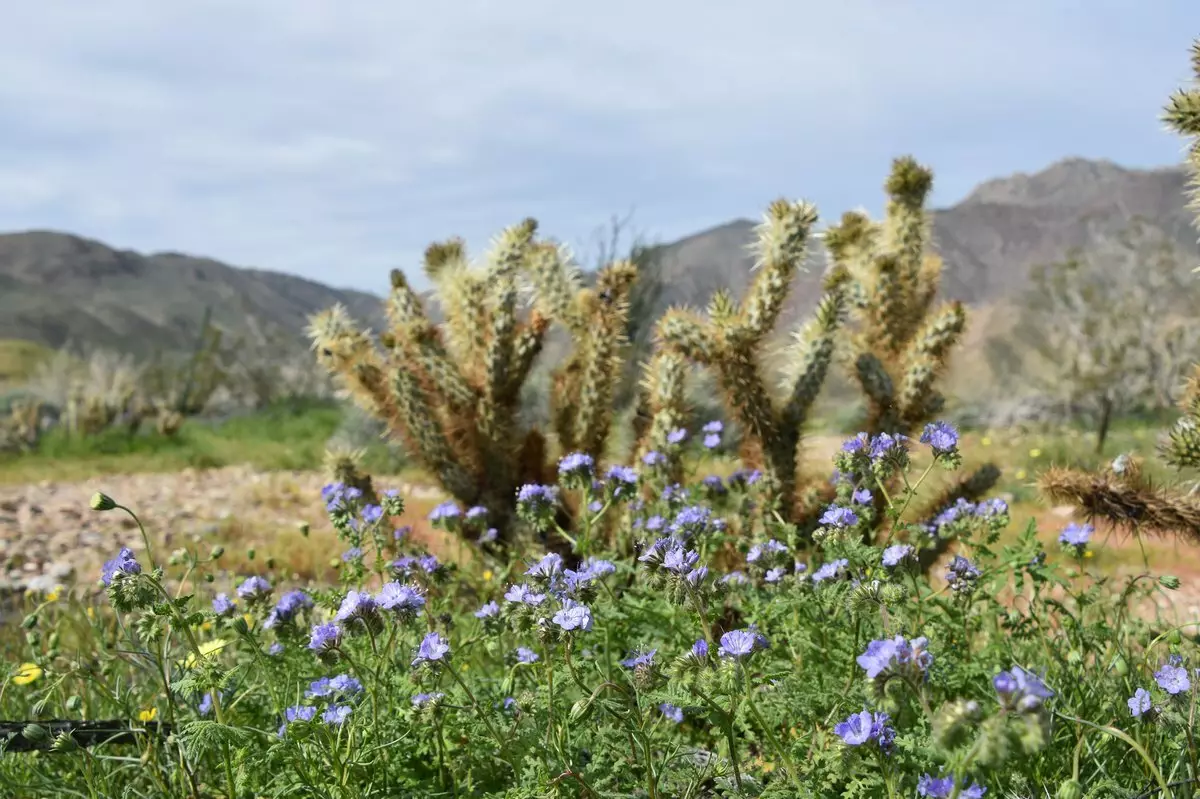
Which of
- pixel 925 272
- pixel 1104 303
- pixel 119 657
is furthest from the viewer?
pixel 1104 303

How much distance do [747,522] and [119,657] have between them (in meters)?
2.28

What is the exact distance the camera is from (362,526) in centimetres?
318

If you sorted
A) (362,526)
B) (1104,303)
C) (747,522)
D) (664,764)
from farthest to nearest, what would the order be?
1. (1104,303)
2. (747,522)
3. (362,526)
4. (664,764)

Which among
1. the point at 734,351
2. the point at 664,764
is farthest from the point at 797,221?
the point at 664,764

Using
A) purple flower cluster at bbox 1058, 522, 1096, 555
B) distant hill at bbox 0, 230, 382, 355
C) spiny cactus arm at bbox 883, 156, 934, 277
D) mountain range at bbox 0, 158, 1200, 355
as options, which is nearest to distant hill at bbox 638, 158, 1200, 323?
mountain range at bbox 0, 158, 1200, 355

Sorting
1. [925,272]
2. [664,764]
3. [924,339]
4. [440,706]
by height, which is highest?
[925,272]

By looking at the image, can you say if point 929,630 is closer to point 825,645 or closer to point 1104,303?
point 825,645

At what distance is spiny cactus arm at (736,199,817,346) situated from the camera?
469 cm

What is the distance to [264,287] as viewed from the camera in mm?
78438

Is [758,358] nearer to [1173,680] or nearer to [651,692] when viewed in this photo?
[1173,680]

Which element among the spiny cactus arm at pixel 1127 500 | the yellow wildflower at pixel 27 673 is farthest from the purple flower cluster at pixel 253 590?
the spiny cactus arm at pixel 1127 500

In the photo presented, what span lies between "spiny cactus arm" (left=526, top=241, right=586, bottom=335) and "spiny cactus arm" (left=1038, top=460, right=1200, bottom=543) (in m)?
2.79

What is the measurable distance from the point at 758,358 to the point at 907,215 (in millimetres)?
1466

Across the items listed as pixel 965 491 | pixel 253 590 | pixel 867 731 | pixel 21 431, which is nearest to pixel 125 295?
pixel 21 431
